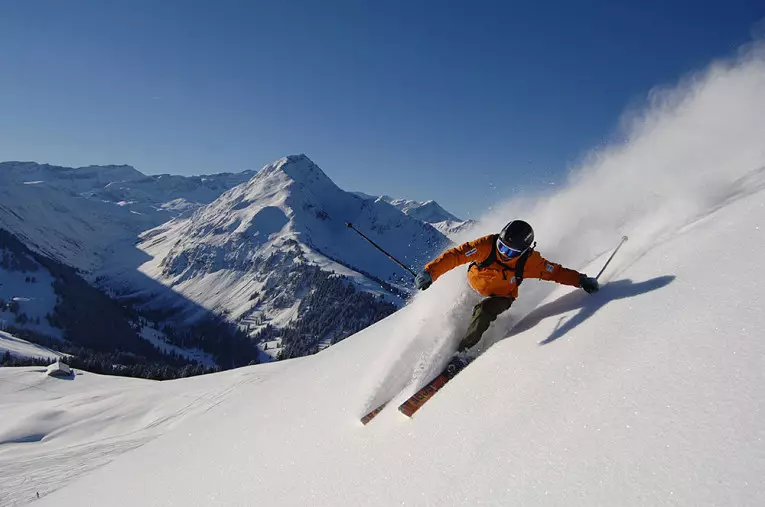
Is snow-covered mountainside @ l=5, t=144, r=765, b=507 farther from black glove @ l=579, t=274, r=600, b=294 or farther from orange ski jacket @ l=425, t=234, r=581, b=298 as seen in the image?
orange ski jacket @ l=425, t=234, r=581, b=298

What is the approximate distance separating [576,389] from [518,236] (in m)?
2.73

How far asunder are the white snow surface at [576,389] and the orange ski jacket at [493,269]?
54 cm

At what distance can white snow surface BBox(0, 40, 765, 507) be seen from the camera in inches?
114

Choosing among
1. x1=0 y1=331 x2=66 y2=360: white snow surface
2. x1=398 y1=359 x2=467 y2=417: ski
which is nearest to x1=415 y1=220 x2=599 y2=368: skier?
x1=398 y1=359 x2=467 y2=417: ski

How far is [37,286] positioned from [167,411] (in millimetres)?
236645

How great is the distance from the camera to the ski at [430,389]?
541 cm

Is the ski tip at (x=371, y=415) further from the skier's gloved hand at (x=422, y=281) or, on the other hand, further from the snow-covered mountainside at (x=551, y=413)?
the skier's gloved hand at (x=422, y=281)

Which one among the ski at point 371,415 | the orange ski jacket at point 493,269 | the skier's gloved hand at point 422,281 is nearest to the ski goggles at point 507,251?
the orange ski jacket at point 493,269

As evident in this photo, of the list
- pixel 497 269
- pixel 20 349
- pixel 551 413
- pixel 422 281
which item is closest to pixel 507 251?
pixel 497 269

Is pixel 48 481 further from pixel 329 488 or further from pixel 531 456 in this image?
pixel 531 456

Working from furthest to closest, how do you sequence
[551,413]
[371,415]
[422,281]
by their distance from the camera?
[422,281] < [371,415] < [551,413]

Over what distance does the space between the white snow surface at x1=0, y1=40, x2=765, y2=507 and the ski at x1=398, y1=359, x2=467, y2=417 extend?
179mm

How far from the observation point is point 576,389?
13.0 ft

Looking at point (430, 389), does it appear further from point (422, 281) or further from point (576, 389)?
point (576, 389)
